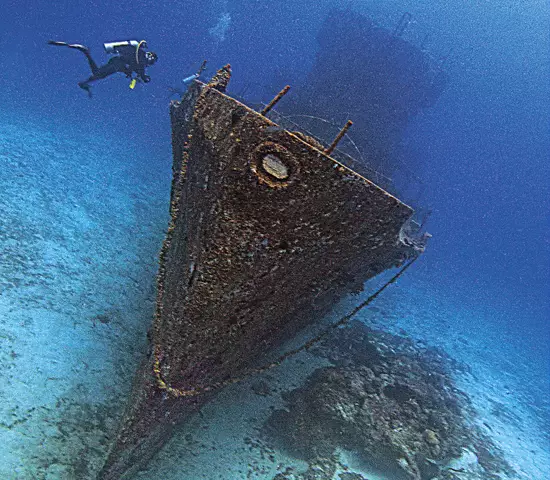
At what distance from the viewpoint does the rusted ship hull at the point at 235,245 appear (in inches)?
110

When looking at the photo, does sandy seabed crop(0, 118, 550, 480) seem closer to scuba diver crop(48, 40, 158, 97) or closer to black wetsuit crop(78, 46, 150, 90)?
black wetsuit crop(78, 46, 150, 90)

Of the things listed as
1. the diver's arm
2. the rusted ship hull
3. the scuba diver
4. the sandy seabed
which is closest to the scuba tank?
the scuba diver

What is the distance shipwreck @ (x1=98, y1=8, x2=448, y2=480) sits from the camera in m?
2.80

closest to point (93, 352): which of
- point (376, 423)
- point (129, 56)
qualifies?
point (376, 423)

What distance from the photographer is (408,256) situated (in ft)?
18.7

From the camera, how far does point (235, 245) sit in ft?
9.42

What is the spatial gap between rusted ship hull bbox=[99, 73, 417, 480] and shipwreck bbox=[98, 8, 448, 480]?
0.03ft

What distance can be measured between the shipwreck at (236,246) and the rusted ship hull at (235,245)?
0.03ft

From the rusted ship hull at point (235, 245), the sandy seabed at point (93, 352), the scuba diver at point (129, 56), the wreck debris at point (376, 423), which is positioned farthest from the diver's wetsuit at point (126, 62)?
the wreck debris at point (376, 423)

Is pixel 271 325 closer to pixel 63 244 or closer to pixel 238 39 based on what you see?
pixel 63 244

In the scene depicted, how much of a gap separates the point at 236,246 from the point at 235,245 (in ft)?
0.04

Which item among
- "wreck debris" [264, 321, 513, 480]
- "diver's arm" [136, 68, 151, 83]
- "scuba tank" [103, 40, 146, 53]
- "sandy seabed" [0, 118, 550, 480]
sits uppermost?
"scuba tank" [103, 40, 146, 53]

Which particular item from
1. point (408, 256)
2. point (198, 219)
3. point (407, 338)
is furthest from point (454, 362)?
point (198, 219)

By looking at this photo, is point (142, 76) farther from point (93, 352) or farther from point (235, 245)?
point (235, 245)
